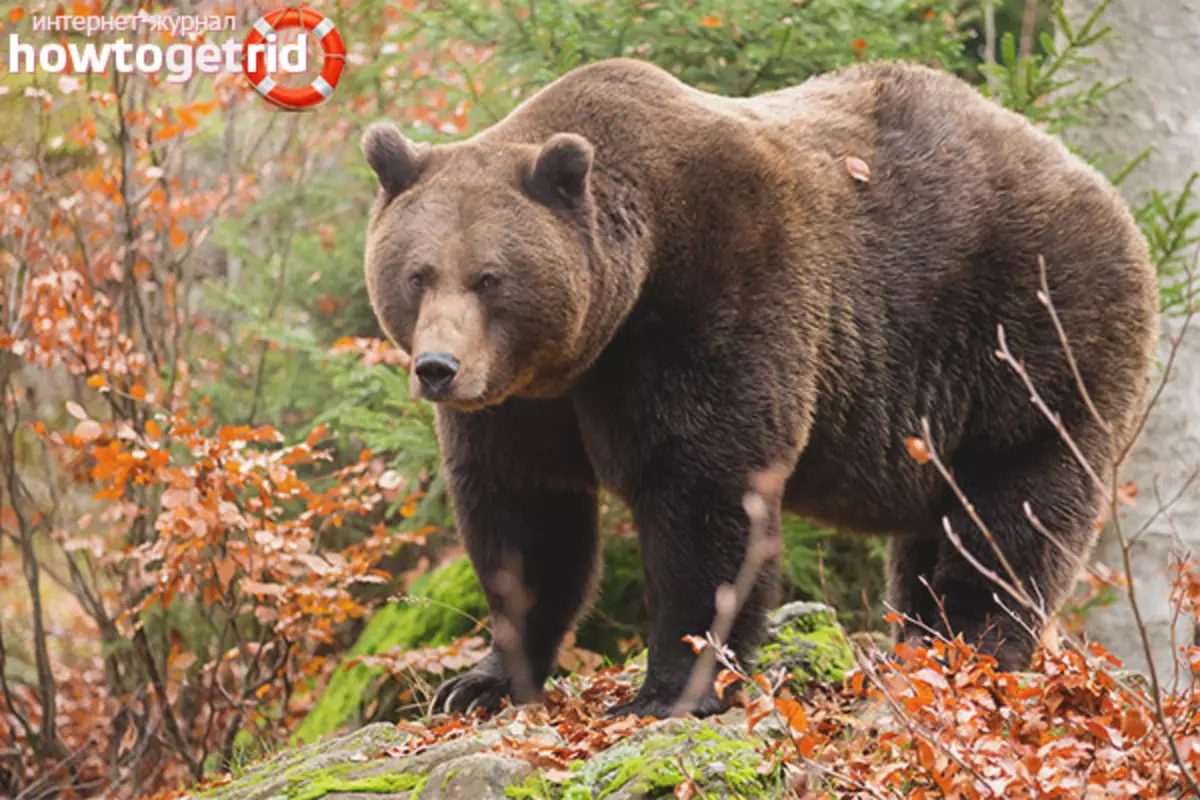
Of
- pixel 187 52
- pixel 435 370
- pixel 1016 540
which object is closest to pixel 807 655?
pixel 1016 540

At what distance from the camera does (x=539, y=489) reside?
542 centimetres

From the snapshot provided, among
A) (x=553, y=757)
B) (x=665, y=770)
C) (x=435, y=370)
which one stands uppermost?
(x=435, y=370)

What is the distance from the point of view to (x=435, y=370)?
4.39 metres

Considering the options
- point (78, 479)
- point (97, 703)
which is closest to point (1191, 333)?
point (78, 479)

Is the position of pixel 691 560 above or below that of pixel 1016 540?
above

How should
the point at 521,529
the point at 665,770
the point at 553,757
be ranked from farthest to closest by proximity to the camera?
the point at 521,529 → the point at 553,757 → the point at 665,770

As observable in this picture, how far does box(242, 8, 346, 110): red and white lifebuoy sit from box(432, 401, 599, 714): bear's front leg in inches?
111

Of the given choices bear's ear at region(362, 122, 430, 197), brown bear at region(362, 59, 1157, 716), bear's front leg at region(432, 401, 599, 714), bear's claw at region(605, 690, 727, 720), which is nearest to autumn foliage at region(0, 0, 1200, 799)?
bear's claw at region(605, 690, 727, 720)

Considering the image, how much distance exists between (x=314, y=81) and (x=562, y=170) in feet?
10.9

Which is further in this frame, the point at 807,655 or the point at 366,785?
the point at 807,655

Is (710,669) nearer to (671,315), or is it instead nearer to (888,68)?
(671,315)

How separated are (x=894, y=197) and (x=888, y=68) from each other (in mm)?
737

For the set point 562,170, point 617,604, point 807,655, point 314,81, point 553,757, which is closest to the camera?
point 553,757

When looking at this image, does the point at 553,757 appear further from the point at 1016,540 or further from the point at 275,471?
the point at 275,471
